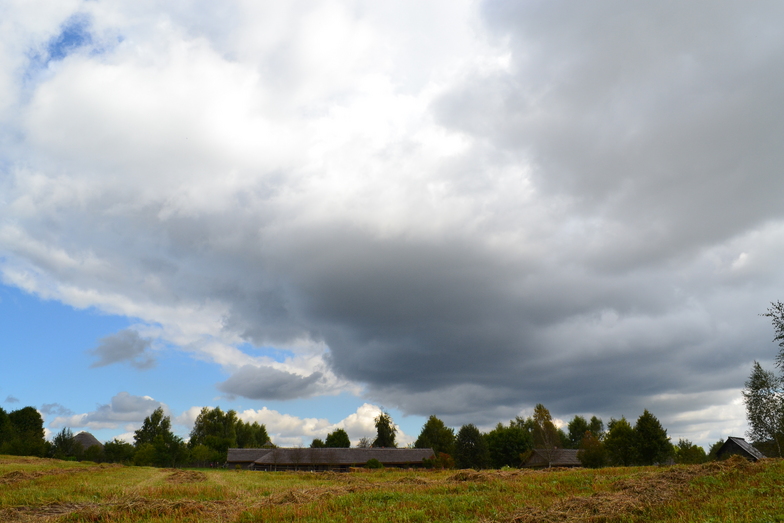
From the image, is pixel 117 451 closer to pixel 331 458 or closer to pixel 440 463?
pixel 331 458

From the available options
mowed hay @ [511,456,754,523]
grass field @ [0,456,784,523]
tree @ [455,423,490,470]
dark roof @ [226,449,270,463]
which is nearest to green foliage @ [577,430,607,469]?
tree @ [455,423,490,470]

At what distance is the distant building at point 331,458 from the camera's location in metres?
88.9

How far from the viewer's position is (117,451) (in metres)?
105

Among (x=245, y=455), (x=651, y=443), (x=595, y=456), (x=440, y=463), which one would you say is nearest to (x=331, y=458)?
(x=245, y=455)

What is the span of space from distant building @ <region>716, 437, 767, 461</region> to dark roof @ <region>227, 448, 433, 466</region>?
4882cm

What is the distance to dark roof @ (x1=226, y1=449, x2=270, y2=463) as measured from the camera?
9694cm

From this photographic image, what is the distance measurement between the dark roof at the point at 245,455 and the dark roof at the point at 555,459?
5362 centimetres

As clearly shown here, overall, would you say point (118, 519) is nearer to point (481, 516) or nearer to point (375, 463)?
point (481, 516)

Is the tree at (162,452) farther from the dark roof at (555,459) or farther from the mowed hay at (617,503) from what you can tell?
the mowed hay at (617,503)

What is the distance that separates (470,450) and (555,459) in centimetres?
1571

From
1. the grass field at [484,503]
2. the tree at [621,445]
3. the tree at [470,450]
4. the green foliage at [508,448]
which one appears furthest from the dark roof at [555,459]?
the grass field at [484,503]

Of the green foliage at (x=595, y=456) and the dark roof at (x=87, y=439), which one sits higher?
the dark roof at (x=87, y=439)

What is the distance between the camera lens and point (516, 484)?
84.9 feet

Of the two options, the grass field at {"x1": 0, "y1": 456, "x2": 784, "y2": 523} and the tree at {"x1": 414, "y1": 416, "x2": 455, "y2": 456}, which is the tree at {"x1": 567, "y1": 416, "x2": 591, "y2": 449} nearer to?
the tree at {"x1": 414, "y1": 416, "x2": 455, "y2": 456}
